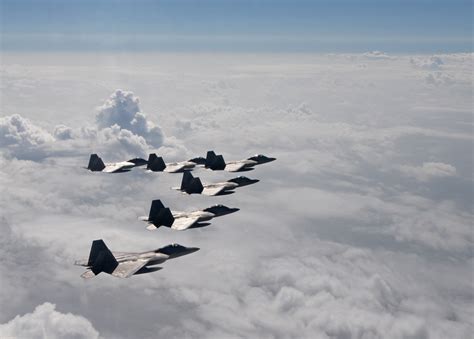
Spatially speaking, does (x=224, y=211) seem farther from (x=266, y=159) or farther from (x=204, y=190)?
(x=266, y=159)

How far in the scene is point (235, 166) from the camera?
371 ft

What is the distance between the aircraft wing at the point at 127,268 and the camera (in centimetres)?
6881

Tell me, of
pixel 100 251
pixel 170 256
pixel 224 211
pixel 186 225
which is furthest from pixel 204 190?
pixel 100 251

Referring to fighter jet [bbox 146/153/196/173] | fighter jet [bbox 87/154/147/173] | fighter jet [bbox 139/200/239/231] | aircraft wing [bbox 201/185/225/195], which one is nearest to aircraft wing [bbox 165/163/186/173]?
fighter jet [bbox 146/153/196/173]

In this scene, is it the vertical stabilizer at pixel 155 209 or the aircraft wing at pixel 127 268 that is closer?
the aircraft wing at pixel 127 268

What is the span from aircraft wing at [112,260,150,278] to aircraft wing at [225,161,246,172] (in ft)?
142

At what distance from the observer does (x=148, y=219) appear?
84812 millimetres

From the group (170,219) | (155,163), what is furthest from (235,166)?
(170,219)

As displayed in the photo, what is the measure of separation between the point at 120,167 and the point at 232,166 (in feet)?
99.5

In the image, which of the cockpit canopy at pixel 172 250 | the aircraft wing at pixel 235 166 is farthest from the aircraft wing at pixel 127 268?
the aircraft wing at pixel 235 166

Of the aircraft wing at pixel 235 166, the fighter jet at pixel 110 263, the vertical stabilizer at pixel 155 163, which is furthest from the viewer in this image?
the vertical stabilizer at pixel 155 163

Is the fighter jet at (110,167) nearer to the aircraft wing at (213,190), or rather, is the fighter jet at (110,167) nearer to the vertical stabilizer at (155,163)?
the vertical stabilizer at (155,163)

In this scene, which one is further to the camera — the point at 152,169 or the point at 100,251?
the point at 152,169

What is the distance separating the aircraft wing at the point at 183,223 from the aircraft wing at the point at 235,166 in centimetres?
2787
